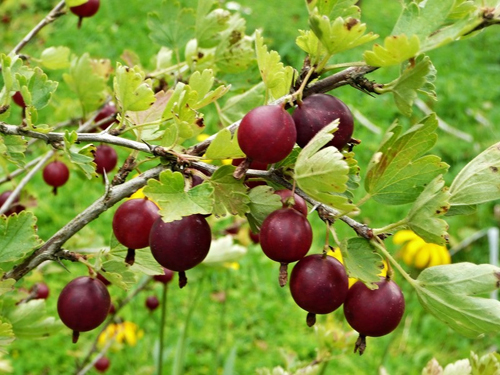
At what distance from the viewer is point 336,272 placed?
52 cm

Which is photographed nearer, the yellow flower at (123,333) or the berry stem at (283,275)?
the berry stem at (283,275)

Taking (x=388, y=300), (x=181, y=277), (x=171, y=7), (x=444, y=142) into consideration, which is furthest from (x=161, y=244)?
(x=444, y=142)

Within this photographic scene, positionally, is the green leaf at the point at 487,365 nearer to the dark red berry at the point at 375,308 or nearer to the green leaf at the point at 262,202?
the dark red berry at the point at 375,308

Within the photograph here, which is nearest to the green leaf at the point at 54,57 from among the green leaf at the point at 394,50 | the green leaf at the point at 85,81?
the green leaf at the point at 85,81

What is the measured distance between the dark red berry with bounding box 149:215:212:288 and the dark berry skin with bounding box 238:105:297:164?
0.30 feet

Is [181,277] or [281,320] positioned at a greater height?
[181,277]

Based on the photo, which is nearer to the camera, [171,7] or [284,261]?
[284,261]

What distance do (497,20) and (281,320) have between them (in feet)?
6.15

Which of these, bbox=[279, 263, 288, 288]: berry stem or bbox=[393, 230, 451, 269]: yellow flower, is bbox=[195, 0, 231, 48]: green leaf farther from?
bbox=[393, 230, 451, 269]: yellow flower

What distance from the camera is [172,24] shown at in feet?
3.22

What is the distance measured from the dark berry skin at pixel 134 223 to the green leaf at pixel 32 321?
0.24 metres

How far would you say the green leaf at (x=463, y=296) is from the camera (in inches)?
20.5

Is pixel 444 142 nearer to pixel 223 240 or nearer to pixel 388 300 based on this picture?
pixel 223 240

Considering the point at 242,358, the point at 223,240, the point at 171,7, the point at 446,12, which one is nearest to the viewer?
the point at 446,12
